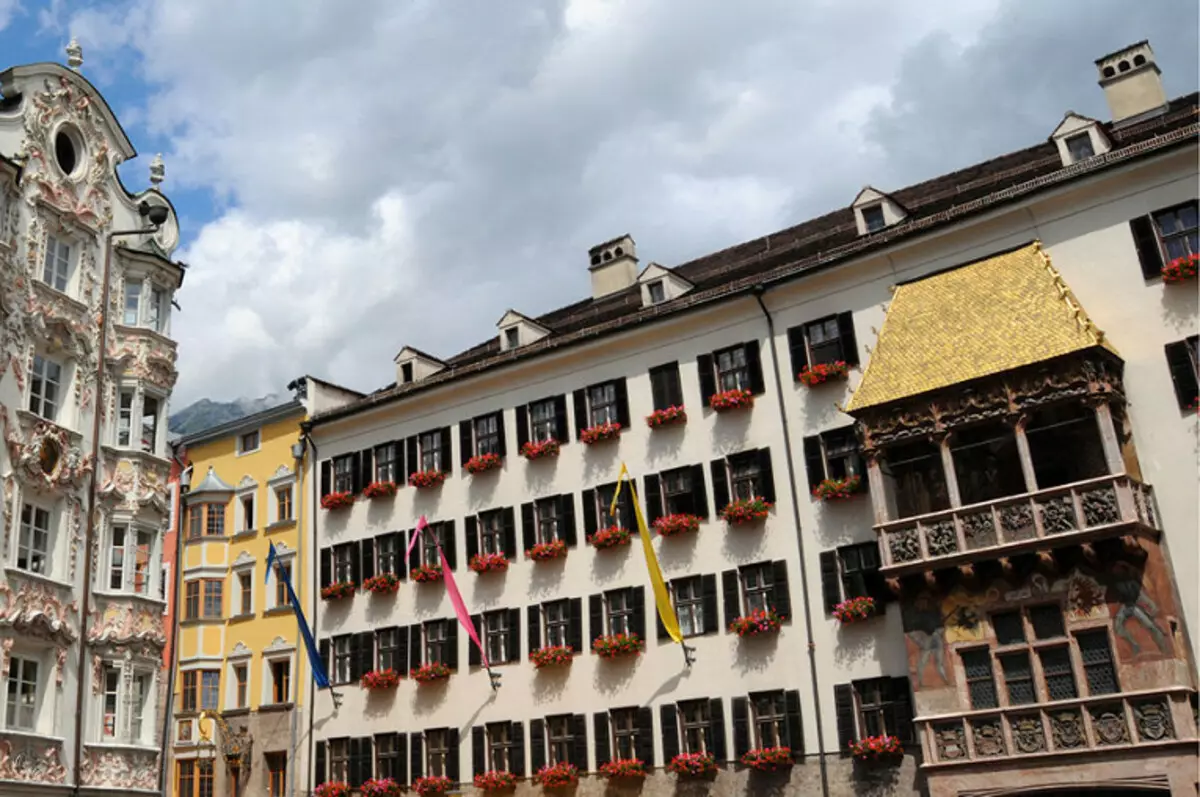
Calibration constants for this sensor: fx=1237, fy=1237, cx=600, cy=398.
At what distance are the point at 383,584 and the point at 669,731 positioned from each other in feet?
39.7

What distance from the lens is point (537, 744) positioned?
37.1m

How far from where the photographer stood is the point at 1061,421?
30.5 m

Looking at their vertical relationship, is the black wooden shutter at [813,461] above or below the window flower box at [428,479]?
below

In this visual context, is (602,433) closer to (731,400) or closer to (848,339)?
(731,400)

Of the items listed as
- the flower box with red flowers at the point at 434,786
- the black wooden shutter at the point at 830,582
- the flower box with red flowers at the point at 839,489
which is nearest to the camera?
the black wooden shutter at the point at 830,582

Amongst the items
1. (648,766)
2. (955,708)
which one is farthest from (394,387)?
(955,708)

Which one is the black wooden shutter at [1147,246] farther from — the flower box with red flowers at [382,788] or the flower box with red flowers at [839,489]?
the flower box with red flowers at [382,788]

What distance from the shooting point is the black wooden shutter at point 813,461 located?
3391cm

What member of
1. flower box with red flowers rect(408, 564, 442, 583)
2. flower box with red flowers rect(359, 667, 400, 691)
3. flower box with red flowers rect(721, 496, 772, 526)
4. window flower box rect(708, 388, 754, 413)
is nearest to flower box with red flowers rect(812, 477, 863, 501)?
flower box with red flowers rect(721, 496, 772, 526)

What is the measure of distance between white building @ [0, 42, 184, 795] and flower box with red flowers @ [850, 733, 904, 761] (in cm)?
1804

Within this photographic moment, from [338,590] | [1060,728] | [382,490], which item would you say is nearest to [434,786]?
[338,590]

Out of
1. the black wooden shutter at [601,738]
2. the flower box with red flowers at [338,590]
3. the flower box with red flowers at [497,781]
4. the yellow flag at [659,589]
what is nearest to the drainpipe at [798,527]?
the yellow flag at [659,589]

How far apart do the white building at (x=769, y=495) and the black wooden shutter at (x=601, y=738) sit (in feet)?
0.36

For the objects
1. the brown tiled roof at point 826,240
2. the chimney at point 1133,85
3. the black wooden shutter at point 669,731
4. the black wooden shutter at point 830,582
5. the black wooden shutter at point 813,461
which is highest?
the chimney at point 1133,85
